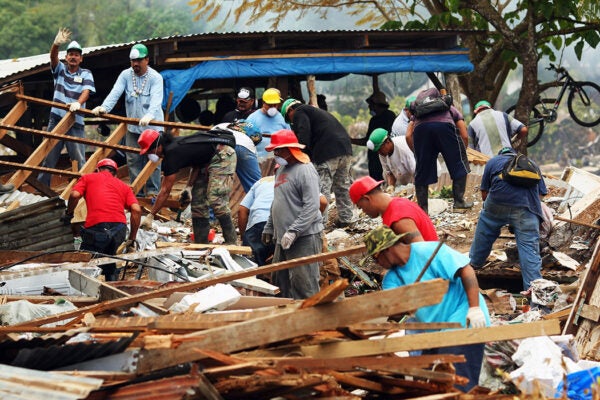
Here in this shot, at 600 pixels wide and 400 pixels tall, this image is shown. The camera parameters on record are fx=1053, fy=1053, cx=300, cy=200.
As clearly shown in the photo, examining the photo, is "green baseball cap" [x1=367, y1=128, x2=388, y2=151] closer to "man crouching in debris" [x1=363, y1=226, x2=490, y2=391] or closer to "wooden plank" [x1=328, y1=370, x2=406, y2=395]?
"man crouching in debris" [x1=363, y1=226, x2=490, y2=391]

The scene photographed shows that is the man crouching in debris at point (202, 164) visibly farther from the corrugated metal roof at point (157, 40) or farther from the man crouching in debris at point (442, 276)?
the man crouching in debris at point (442, 276)

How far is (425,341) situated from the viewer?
17.1 ft

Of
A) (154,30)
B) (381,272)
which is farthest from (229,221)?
(154,30)

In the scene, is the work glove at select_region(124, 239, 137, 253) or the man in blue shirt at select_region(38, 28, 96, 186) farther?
the man in blue shirt at select_region(38, 28, 96, 186)

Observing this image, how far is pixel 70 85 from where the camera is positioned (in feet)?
43.9

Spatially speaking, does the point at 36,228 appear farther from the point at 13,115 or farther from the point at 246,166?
the point at 13,115

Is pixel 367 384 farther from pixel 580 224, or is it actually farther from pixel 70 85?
pixel 70 85

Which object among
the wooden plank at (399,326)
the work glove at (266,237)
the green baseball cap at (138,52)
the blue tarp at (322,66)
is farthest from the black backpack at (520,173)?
the blue tarp at (322,66)

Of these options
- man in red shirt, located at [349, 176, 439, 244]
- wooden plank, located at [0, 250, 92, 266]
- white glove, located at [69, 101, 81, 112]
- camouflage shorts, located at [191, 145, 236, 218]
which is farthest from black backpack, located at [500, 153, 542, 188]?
white glove, located at [69, 101, 81, 112]

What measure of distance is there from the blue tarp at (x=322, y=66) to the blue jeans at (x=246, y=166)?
3.91 meters

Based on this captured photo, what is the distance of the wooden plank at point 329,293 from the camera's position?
4902 millimetres

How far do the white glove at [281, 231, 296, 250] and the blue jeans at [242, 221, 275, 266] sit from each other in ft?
4.03

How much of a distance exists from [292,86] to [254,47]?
185 centimetres

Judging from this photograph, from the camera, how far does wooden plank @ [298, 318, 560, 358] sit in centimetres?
517
